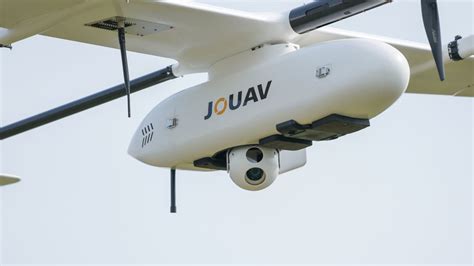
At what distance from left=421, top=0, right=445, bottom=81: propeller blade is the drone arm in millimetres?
4945

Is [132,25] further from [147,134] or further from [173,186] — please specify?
[173,186]

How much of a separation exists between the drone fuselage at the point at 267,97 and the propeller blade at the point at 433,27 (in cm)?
48

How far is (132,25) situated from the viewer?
22547mm

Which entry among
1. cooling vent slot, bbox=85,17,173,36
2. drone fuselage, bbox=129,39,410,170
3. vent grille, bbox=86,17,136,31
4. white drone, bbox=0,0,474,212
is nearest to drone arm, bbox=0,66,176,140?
white drone, bbox=0,0,474,212

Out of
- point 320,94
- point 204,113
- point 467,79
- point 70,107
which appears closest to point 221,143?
point 204,113

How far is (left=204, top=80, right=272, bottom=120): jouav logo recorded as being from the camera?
22.0 m

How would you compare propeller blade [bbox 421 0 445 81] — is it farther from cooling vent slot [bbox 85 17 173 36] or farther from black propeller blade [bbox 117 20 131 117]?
black propeller blade [bbox 117 20 131 117]

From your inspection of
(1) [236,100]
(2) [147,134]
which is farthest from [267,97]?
(2) [147,134]

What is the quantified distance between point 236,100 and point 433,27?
3.31m

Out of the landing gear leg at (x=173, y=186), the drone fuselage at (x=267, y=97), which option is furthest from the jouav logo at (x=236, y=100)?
the landing gear leg at (x=173, y=186)

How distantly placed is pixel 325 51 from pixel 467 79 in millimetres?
5116

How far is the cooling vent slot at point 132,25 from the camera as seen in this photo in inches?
879

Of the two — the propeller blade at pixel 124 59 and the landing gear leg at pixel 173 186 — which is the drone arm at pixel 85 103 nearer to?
the landing gear leg at pixel 173 186

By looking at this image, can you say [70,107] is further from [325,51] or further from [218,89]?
[325,51]
